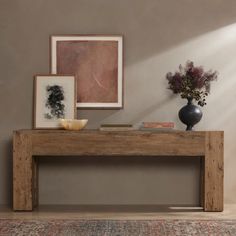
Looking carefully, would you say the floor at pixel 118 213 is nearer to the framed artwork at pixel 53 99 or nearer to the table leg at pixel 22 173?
the table leg at pixel 22 173

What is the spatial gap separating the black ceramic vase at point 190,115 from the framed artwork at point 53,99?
3.47ft

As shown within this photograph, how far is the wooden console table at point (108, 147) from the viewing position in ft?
16.6

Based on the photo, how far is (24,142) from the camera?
509 centimetres

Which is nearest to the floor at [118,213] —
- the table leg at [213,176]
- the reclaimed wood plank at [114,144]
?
the table leg at [213,176]

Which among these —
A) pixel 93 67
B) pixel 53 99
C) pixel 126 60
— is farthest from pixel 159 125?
pixel 53 99

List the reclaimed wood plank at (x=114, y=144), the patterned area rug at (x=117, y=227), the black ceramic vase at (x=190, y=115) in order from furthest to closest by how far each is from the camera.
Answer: the black ceramic vase at (x=190, y=115)
the reclaimed wood plank at (x=114, y=144)
the patterned area rug at (x=117, y=227)

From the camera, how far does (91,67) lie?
18.2 ft

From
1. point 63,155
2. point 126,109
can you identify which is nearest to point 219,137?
point 126,109

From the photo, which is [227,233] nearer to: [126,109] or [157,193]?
[157,193]

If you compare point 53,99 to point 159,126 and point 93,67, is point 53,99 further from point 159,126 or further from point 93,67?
point 159,126

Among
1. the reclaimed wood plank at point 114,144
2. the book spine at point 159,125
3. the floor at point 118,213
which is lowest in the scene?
the floor at point 118,213

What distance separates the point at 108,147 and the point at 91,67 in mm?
917

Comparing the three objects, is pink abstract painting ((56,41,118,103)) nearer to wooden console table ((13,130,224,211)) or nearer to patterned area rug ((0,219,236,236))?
wooden console table ((13,130,224,211))

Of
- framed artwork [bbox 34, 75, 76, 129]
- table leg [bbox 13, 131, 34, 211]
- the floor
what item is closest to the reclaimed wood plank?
table leg [bbox 13, 131, 34, 211]
